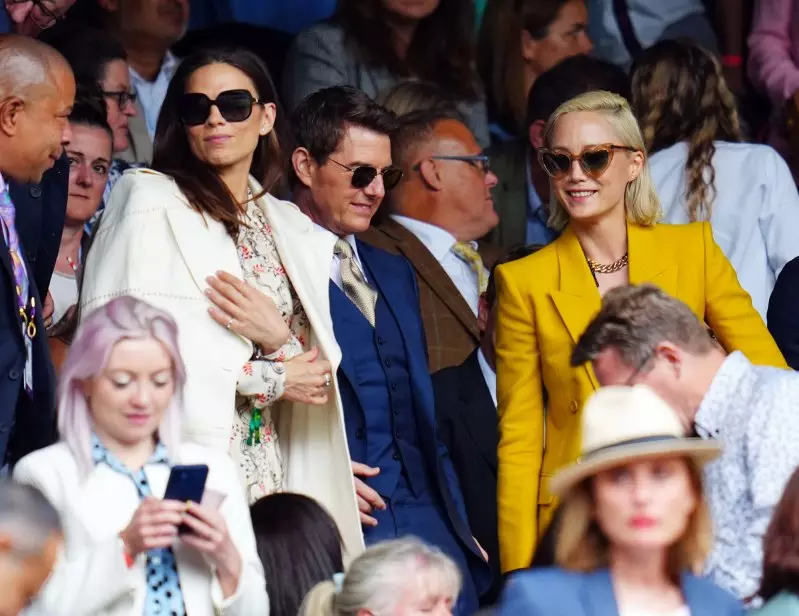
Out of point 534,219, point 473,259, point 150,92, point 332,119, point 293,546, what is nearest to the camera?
point 293,546

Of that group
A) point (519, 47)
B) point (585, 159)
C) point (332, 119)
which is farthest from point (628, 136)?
point (519, 47)

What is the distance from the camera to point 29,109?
524cm

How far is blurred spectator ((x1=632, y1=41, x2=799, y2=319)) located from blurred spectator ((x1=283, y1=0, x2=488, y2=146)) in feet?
4.75

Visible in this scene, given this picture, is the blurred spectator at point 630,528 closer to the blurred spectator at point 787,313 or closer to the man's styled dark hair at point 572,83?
the blurred spectator at point 787,313

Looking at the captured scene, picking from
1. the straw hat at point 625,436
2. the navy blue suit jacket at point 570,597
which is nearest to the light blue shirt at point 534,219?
the straw hat at point 625,436

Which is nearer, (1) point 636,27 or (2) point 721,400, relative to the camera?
(2) point 721,400

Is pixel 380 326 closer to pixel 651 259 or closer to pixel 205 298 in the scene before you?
pixel 205 298

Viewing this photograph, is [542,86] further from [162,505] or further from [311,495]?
[162,505]

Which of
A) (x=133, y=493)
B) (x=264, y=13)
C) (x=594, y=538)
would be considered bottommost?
(x=594, y=538)

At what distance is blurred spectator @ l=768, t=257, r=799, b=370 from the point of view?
6066mm

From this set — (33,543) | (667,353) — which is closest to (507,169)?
(667,353)

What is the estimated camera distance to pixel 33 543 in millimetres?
3605

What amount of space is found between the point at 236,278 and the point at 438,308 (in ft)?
5.83

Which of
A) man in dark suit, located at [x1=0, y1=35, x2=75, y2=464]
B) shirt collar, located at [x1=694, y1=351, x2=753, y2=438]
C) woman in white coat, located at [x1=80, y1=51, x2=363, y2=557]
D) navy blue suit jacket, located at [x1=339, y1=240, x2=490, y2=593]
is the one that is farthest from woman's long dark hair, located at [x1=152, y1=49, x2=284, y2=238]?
shirt collar, located at [x1=694, y1=351, x2=753, y2=438]
